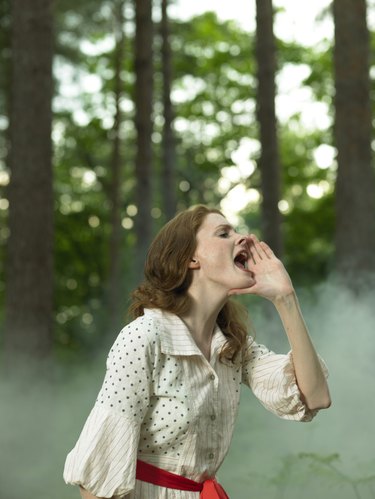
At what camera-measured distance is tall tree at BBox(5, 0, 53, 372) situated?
885cm

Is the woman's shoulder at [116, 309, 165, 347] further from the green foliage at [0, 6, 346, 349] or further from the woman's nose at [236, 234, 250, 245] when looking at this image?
the green foliage at [0, 6, 346, 349]

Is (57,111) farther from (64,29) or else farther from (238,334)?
(238,334)

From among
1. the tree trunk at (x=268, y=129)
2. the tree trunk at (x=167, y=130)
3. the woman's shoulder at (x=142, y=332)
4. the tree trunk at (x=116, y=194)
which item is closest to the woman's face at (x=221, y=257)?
the woman's shoulder at (x=142, y=332)

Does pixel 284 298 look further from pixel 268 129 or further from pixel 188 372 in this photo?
pixel 268 129

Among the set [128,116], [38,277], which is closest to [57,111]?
[128,116]

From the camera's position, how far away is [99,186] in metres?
23.3

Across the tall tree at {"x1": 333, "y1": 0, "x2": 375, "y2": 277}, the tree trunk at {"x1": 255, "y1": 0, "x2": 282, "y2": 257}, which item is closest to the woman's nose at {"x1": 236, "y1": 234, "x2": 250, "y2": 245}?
the tall tree at {"x1": 333, "y1": 0, "x2": 375, "y2": 277}

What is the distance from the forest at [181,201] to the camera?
25.1 ft


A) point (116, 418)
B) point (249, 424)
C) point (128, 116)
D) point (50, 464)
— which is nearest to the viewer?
point (116, 418)

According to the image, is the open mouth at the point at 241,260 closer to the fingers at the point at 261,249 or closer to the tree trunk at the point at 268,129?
the fingers at the point at 261,249

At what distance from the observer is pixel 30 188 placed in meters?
8.90

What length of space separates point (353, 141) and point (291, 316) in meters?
6.37

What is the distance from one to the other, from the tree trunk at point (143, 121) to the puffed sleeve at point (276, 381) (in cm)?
1152

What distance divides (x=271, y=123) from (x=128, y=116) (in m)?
11.1
